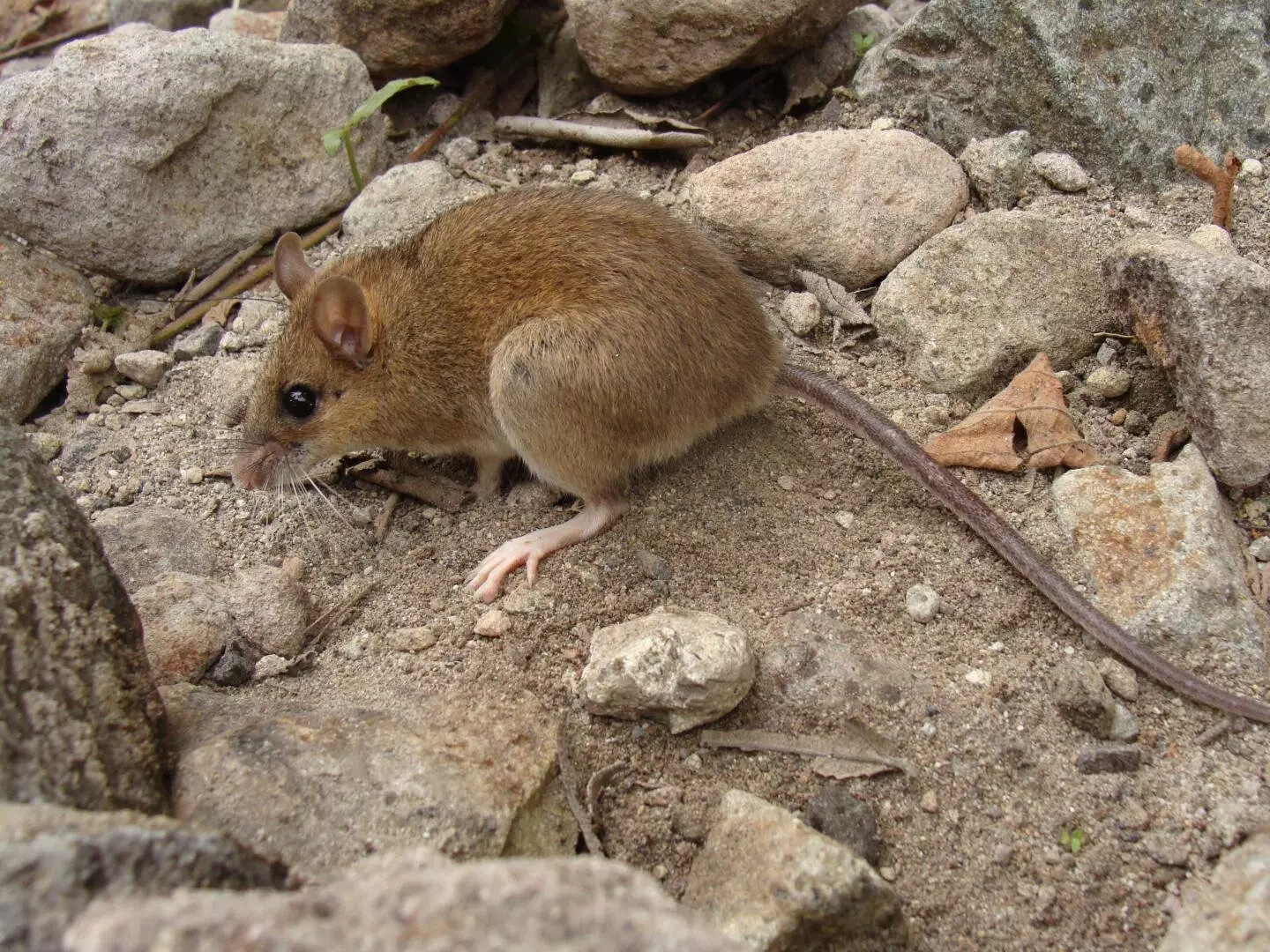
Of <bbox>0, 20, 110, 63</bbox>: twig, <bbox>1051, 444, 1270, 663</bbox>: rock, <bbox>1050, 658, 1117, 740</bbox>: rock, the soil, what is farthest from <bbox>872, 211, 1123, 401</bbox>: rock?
<bbox>0, 20, 110, 63</bbox>: twig

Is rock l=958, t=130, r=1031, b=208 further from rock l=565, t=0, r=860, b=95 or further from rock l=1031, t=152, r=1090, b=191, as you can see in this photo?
rock l=565, t=0, r=860, b=95

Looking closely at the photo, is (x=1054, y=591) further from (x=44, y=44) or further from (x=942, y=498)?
(x=44, y=44)

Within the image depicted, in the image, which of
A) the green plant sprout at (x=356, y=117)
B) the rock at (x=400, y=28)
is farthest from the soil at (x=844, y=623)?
the rock at (x=400, y=28)

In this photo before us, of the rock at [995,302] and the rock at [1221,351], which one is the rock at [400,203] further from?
the rock at [1221,351]

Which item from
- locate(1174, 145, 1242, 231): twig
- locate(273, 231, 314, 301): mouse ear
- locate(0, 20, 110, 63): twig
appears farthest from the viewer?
locate(0, 20, 110, 63): twig

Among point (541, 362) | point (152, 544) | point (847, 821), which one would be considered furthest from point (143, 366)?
point (847, 821)

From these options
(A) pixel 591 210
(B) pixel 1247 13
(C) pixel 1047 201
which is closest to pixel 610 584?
(A) pixel 591 210
